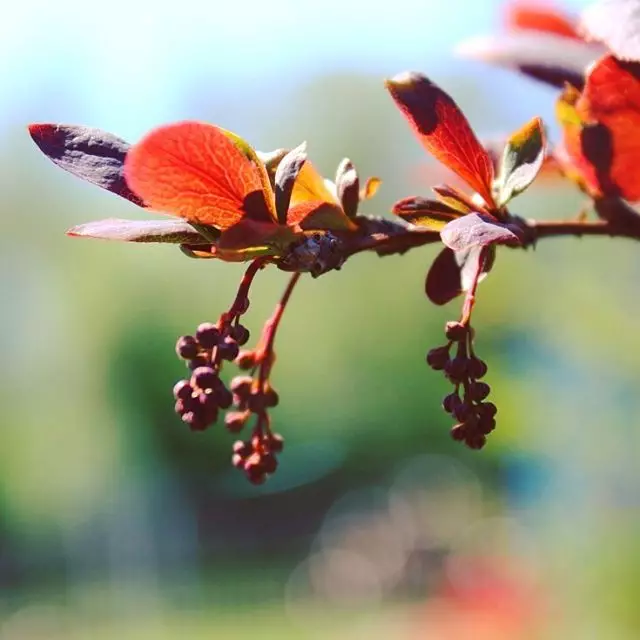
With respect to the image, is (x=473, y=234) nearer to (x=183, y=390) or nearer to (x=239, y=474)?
(x=183, y=390)

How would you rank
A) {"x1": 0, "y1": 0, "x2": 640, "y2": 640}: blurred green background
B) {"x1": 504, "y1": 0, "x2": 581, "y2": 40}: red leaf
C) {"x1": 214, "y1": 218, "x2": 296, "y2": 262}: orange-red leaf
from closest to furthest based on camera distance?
{"x1": 214, "y1": 218, "x2": 296, "y2": 262}: orange-red leaf
{"x1": 504, "y1": 0, "x2": 581, "y2": 40}: red leaf
{"x1": 0, "y1": 0, "x2": 640, "y2": 640}: blurred green background

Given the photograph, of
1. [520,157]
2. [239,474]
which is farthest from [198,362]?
[239,474]

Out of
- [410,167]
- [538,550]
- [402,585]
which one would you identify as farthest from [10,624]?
[410,167]

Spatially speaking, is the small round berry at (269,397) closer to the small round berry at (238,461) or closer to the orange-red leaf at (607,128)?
the small round berry at (238,461)

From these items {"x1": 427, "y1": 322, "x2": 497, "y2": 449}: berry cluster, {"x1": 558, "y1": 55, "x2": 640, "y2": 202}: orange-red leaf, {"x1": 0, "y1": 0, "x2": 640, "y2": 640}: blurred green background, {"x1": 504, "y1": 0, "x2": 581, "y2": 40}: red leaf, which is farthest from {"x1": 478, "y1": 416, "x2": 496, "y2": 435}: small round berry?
{"x1": 0, "y1": 0, "x2": 640, "y2": 640}: blurred green background

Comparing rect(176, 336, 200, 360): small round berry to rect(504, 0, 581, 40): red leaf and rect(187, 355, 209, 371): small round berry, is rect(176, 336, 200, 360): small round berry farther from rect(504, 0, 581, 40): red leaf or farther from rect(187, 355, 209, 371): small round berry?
rect(504, 0, 581, 40): red leaf

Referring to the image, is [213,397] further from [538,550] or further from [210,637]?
[210,637]
